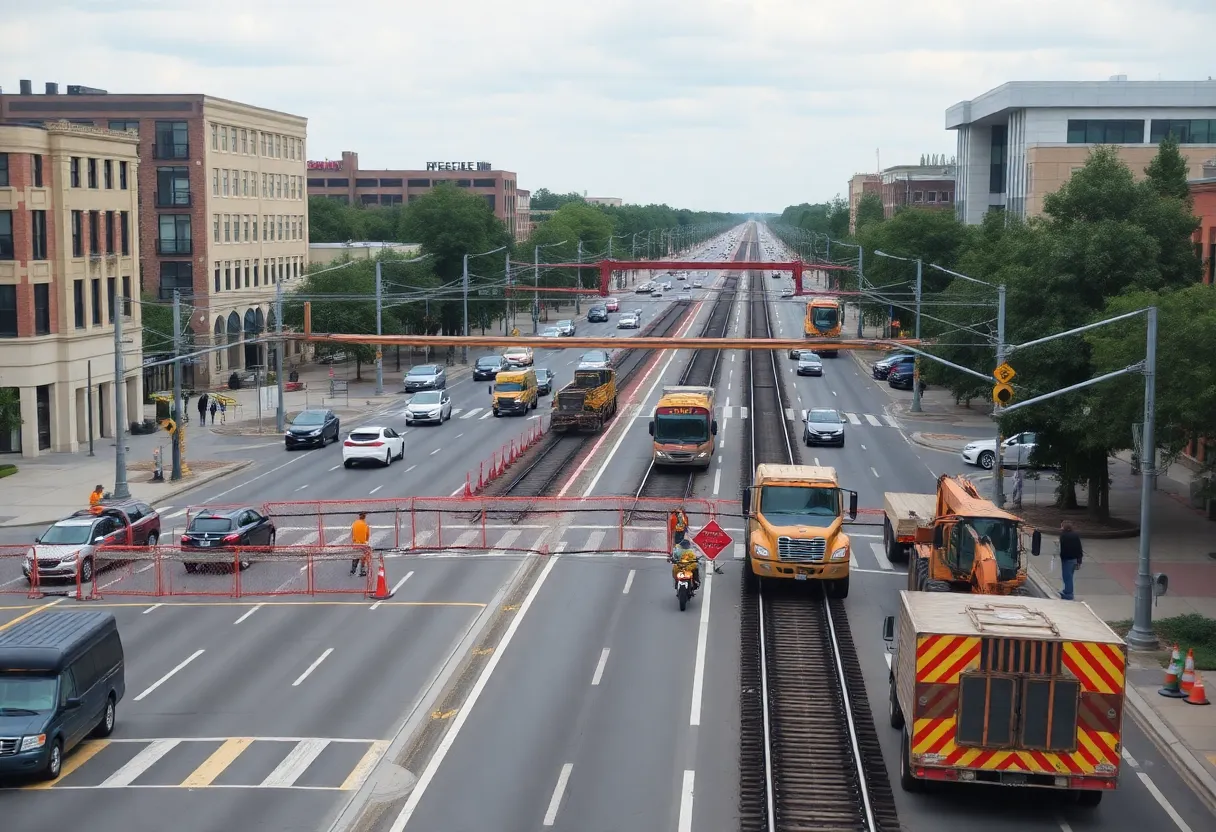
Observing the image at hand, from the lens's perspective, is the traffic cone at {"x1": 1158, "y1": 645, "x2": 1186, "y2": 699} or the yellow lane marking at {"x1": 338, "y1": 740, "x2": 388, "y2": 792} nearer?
the yellow lane marking at {"x1": 338, "y1": 740, "x2": 388, "y2": 792}

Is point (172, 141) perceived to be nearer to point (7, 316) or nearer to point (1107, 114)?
point (7, 316)

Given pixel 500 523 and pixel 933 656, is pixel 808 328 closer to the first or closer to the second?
pixel 500 523

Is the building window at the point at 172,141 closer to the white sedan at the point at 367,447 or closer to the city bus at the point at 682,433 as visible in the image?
the white sedan at the point at 367,447

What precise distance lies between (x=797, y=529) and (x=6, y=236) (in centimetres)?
3968

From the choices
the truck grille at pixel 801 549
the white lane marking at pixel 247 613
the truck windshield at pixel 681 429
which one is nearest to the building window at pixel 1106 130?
the truck windshield at pixel 681 429

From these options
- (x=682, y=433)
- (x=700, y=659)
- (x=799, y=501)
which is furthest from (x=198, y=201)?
(x=700, y=659)

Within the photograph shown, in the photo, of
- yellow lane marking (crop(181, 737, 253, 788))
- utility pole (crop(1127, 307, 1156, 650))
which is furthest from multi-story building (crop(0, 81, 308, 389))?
utility pole (crop(1127, 307, 1156, 650))

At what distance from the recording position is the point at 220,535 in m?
35.8

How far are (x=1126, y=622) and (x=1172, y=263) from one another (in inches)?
702

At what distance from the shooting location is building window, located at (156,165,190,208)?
3423 inches

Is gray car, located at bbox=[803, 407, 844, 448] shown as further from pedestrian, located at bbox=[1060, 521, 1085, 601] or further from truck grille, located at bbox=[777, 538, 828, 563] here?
truck grille, located at bbox=[777, 538, 828, 563]

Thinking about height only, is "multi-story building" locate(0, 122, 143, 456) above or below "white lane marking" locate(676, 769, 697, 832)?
above

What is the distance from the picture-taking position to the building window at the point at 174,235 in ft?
287

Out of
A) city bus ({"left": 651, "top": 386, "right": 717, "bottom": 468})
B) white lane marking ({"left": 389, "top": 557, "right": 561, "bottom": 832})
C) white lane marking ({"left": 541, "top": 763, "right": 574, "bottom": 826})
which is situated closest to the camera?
white lane marking ({"left": 541, "top": 763, "right": 574, "bottom": 826})
